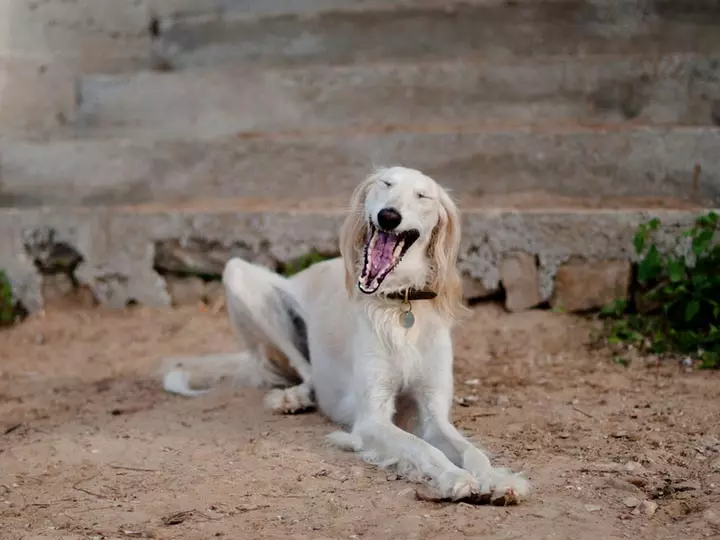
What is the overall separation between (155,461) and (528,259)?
2914 millimetres

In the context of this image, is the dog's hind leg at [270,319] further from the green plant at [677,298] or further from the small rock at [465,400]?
Result: the green plant at [677,298]

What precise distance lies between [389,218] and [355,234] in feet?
1.03

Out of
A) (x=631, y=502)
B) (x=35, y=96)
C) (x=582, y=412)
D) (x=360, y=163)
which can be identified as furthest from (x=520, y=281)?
(x=35, y=96)

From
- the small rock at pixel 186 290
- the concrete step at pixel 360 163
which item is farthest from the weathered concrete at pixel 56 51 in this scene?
the small rock at pixel 186 290

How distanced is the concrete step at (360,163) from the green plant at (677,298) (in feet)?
1.88

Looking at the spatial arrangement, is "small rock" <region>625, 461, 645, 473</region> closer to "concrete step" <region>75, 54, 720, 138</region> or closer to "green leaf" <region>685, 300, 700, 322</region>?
"green leaf" <region>685, 300, 700, 322</region>

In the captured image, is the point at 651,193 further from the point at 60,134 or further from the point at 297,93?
the point at 60,134

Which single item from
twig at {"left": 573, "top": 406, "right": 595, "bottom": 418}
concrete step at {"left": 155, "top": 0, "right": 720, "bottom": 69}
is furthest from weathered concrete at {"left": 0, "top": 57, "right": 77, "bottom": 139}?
twig at {"left": 573, "top": 406, "right": 595, "bottom": 418}

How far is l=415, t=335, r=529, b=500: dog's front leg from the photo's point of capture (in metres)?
2.82

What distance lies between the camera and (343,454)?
3.34 meters

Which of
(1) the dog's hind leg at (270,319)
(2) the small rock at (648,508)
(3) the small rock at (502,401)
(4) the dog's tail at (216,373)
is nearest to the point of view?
(2) the small rock at (648,508)

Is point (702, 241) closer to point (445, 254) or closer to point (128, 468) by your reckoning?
point (445, 254)

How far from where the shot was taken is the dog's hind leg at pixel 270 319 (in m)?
4.36

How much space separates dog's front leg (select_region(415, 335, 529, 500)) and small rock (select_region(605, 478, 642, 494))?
0.97 ft
